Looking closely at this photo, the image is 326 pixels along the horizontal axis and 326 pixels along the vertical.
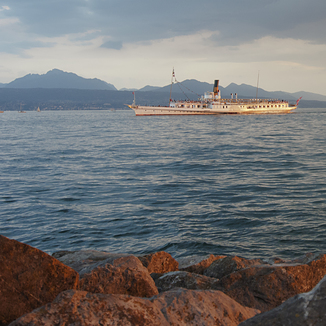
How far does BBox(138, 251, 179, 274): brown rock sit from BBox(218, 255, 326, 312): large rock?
44.9 inches

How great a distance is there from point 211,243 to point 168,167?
9.79 metres

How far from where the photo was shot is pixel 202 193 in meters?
11.5

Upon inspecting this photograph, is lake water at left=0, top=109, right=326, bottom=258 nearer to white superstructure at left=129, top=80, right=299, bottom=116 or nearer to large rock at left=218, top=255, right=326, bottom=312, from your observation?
large rock at left=218, top=255, right=326, bottom=312

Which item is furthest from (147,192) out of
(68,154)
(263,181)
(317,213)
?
(68,154)

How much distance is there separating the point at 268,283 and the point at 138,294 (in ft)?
4.42

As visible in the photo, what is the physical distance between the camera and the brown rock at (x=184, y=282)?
12.7 ft

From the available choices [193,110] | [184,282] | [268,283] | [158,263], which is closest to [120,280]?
[184,282]

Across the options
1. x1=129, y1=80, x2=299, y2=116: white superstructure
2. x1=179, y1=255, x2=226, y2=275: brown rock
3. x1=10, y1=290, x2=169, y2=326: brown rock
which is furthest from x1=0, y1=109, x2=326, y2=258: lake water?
x1=129, y1=80, x2=299, y2=116: white superstructure

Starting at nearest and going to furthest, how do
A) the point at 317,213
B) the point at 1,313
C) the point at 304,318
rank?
the point at 304,318
the point at 1,313
the point at 317,213

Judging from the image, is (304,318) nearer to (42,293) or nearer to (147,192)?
(42,293)

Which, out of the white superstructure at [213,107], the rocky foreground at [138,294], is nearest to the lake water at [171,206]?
the rocky foreground at [138,294]

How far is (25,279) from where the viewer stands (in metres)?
2.84

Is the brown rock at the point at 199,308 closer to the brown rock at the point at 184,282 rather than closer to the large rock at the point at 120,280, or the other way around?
the large rock at the point at 120,280

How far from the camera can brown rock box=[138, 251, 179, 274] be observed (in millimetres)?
4711
